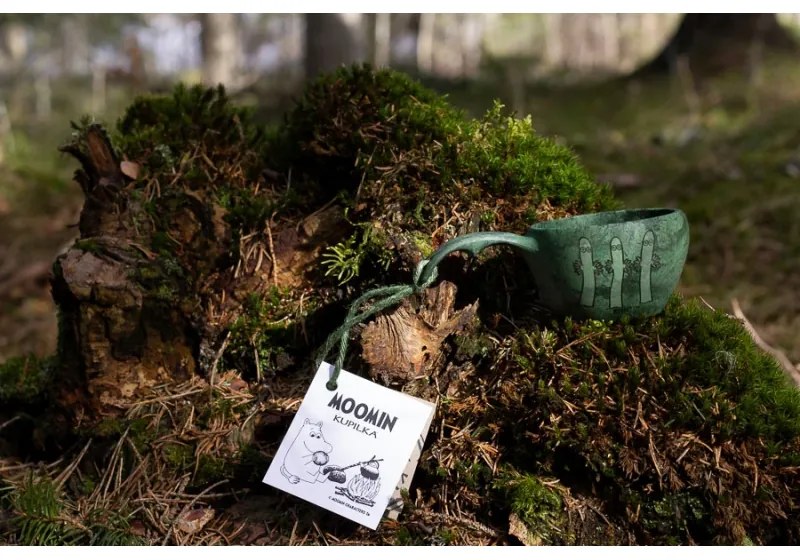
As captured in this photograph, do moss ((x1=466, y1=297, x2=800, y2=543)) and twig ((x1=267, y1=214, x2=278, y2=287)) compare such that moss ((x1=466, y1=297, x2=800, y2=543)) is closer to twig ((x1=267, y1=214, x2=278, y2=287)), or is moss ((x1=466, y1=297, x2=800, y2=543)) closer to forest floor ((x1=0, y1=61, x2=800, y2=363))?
twig ((x1=267, y1=214, x2=278, y2=287))

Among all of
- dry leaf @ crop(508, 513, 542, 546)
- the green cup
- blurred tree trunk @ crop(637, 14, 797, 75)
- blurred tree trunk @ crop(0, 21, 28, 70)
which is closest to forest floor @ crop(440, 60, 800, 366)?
Answer: blurred tree trunk @ crop(637, 14, 797, 75)

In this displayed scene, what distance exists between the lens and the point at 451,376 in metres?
2.26

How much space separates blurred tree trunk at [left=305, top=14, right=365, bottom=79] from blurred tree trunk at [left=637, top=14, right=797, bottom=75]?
15.8 ft

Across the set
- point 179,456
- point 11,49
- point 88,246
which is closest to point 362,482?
point 179,456

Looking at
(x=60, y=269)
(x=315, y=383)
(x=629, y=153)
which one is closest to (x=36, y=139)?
(x=629, y=153)

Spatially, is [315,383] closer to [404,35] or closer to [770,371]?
[770,371]

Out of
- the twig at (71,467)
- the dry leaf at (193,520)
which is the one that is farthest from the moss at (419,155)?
the twig at (71,467)

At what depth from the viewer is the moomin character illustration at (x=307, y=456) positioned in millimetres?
2053

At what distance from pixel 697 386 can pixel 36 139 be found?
1332cm

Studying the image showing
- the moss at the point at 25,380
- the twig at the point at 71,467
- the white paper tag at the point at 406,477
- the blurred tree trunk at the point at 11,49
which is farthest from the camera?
the blurred tree trunk at the point at 11,49

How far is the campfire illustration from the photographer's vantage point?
79.0 inches

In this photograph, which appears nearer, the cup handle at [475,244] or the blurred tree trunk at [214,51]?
the cup handle at [475,244]

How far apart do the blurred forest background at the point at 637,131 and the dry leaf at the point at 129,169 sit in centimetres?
22

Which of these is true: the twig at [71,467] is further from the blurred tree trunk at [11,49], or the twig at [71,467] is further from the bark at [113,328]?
the blurred tree trunk at [11,49]
